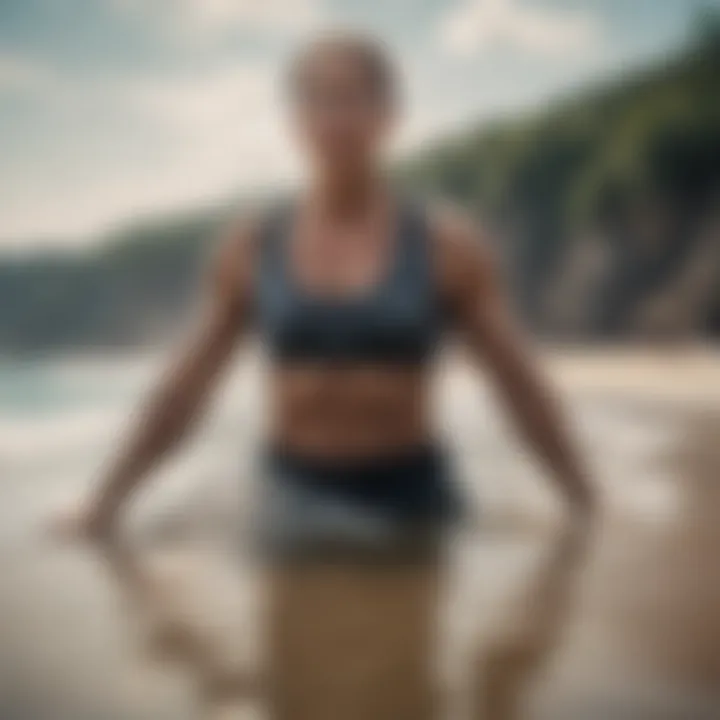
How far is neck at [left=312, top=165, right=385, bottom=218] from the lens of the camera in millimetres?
685

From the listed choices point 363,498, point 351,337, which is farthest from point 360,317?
point 363,498

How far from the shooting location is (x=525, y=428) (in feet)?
2.25

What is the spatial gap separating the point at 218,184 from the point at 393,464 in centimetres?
24

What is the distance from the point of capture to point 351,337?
2.16 feet

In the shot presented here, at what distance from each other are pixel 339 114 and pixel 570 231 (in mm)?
194

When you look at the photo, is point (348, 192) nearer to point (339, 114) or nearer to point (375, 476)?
point (339, 114)

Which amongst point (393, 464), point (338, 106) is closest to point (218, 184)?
point (338, 106)

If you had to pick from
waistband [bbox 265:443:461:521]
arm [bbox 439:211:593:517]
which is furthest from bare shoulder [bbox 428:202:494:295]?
waistband [bbox 265:443:461:521]

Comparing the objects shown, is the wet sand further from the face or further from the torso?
the face

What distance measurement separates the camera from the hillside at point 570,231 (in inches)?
27.5

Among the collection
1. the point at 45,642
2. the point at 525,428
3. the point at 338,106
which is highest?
the point at 338,106

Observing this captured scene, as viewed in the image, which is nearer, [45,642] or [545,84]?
[45,642]

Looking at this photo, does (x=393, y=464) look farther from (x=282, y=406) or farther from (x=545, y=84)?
(x=545, y=84)

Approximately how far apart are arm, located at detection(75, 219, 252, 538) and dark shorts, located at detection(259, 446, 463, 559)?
0.07 meters
